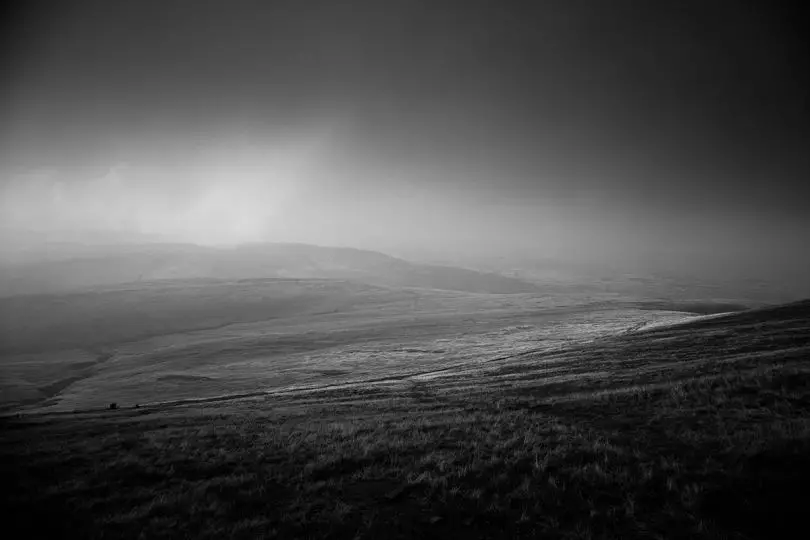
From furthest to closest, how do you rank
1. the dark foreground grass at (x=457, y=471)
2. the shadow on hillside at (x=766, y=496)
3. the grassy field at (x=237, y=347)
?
the grassy field at (x=237, y=347), the dark foreground grass at (x=457, y=471), the shadow on hillside at (x=766, y=496)

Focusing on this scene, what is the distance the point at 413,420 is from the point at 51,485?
17.5 m

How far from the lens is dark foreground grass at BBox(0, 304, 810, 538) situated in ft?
39.1

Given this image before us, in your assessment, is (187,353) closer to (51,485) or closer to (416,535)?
(51,485)

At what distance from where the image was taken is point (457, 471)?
50.3 feet

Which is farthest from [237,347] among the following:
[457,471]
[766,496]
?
[766,496]

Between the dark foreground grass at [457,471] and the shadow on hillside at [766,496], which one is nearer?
the shadow on hillside at [766,496]

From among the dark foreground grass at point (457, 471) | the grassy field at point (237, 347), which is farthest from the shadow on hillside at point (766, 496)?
the grassy field at point (237, 347)

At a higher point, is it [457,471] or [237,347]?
[457,471]

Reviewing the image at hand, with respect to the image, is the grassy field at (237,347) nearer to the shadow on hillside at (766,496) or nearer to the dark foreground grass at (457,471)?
the dark foreground grass at (457,471)

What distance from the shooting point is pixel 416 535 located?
11.6m

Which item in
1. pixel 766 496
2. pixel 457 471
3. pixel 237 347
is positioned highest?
pixel 766 496

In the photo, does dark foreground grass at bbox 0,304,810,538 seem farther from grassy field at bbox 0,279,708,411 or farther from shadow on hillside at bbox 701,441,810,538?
grassy field at bbox 0,279,708,411

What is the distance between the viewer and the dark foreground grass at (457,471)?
11.9m

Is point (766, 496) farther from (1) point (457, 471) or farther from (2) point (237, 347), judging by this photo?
(2) point (237, 347)
